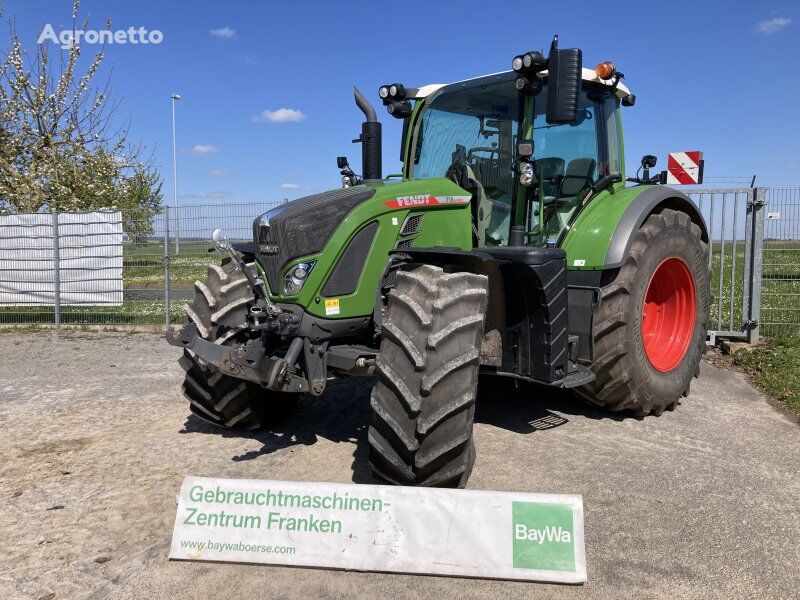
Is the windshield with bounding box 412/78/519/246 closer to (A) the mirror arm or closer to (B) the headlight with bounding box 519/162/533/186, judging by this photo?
(B) the headlight with bounding box 519/162/533/186

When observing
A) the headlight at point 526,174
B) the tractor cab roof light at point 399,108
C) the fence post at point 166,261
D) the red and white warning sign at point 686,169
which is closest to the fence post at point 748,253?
the red and white warning sign at point 686,169

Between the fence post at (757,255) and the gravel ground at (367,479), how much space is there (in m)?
1.92

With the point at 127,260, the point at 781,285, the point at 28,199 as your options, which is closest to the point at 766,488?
the point at 781,285

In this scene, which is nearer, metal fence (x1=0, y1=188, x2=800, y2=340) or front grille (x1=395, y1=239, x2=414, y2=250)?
front grille (x1=395, y1=239, x2=414, y2=250)

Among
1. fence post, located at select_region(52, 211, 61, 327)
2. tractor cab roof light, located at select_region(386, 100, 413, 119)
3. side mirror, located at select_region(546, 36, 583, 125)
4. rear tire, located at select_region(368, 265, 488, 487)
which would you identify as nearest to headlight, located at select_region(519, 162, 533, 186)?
side mirror, located at select_region(546, 36, 583, 125)

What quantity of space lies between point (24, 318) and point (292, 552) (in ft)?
34.3

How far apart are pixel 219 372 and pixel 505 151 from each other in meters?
2.69

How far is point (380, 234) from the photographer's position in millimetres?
4145

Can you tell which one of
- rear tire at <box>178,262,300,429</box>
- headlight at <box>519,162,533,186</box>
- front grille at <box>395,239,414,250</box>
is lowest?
rear tire at <box>178,262,300,429</box>

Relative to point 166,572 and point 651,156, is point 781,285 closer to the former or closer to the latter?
point 651,156

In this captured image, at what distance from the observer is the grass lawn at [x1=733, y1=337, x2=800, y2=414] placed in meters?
6.14

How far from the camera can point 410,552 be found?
299 centimetres

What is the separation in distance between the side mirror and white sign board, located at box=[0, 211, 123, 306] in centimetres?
865

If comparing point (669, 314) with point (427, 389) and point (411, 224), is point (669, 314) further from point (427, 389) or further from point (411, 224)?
point (427, 389)
